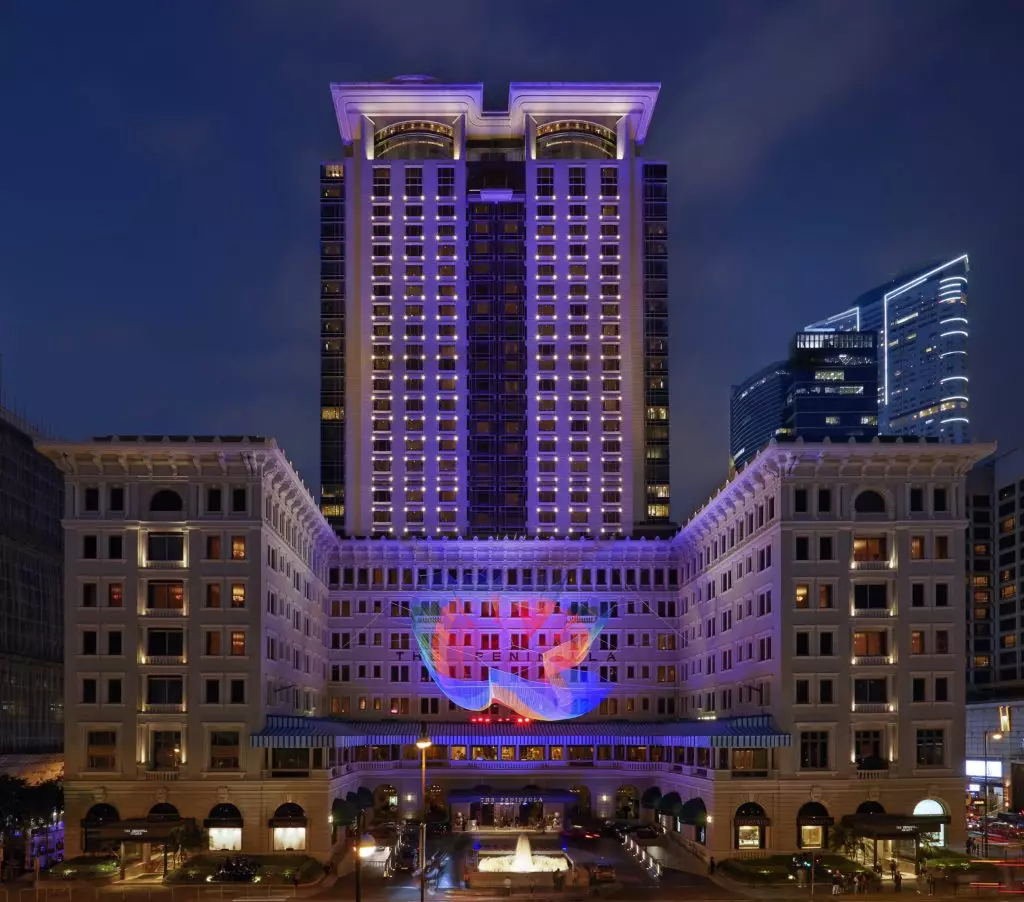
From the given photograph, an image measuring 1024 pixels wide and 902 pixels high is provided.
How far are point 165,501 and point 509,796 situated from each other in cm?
4178

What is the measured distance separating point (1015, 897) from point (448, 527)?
4152 inches

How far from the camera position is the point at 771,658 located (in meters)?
95.1

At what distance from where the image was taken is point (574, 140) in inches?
7229

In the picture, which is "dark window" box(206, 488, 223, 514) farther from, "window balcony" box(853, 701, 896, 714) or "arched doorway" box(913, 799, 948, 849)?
"arched doorway" box(913, 799, 948, 849)

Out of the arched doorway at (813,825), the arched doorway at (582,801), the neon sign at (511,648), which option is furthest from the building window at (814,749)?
the neon sign at (511,648)

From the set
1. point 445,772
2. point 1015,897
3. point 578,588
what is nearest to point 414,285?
point 578,588

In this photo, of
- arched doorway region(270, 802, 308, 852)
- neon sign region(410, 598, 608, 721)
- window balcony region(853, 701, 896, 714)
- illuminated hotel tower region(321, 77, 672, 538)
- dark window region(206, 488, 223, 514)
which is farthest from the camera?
illuminated hotel tower region(321, 77, 672, 538)

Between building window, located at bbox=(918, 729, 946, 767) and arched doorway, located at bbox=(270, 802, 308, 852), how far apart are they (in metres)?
45.3

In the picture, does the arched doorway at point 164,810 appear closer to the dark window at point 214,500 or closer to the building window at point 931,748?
the dark window at point 214,500

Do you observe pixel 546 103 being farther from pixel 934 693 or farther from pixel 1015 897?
pixel 1015 897

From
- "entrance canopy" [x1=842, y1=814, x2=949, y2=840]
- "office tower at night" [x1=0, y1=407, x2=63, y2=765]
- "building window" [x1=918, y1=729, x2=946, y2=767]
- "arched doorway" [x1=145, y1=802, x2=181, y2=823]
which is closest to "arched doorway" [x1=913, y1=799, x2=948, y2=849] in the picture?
"entrance canopy" [x1=842, y1=814, x2=949, y2=840]

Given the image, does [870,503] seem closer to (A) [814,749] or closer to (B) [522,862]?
(A) [814,749]

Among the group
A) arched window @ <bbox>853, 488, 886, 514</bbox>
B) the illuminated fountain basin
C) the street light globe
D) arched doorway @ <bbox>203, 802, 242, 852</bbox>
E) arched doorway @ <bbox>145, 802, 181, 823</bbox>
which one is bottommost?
the street light globe

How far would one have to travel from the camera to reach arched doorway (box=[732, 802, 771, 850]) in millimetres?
90750
